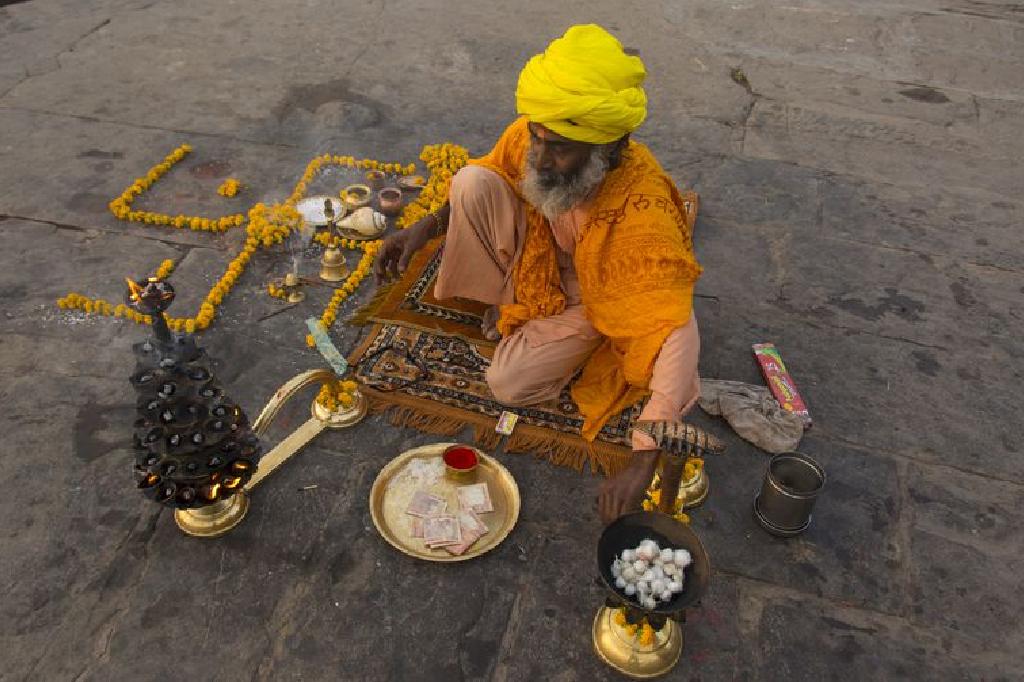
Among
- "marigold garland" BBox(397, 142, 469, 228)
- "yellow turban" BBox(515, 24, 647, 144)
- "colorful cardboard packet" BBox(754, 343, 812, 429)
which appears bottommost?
"marigold garland" BBox(397, 142, 469, 228)

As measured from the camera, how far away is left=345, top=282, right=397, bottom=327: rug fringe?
4504 mm

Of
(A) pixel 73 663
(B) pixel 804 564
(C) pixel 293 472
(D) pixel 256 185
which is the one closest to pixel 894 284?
(B) pixel 804 564

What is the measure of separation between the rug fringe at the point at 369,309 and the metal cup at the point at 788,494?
7.76 feet

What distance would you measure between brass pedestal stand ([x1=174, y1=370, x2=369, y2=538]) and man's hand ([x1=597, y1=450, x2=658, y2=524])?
1433 mm

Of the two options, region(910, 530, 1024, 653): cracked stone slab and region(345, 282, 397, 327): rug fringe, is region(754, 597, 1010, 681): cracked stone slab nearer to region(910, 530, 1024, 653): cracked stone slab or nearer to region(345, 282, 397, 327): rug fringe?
region(910, 530, 1024, 653): cracked stone slab

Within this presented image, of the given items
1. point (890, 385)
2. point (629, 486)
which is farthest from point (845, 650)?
point (890, 385)

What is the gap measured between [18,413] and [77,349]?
510 millimetres

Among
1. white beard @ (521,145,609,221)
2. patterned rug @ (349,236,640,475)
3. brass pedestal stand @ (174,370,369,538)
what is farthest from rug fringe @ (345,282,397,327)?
white beard @ (521,145,609,221)

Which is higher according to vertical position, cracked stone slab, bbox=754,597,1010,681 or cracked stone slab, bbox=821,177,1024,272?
cracked stone slab, bbox=821,177,1024,272

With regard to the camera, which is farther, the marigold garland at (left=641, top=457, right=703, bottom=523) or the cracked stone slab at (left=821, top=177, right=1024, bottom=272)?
the cracked stone slab at (left=821, top=177, right=1024, bottom=272)

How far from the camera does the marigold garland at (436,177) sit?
17.8 ft

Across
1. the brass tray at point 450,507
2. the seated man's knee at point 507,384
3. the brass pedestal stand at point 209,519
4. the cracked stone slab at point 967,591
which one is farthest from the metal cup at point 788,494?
the brass pedestal stand at point 209,519

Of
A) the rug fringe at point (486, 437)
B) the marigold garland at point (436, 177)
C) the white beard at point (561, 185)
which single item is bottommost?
the rug fringe at point (486, 437)

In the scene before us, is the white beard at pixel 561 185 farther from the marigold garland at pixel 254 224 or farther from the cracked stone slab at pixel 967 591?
the cracked stone slab at pixel 967 591
